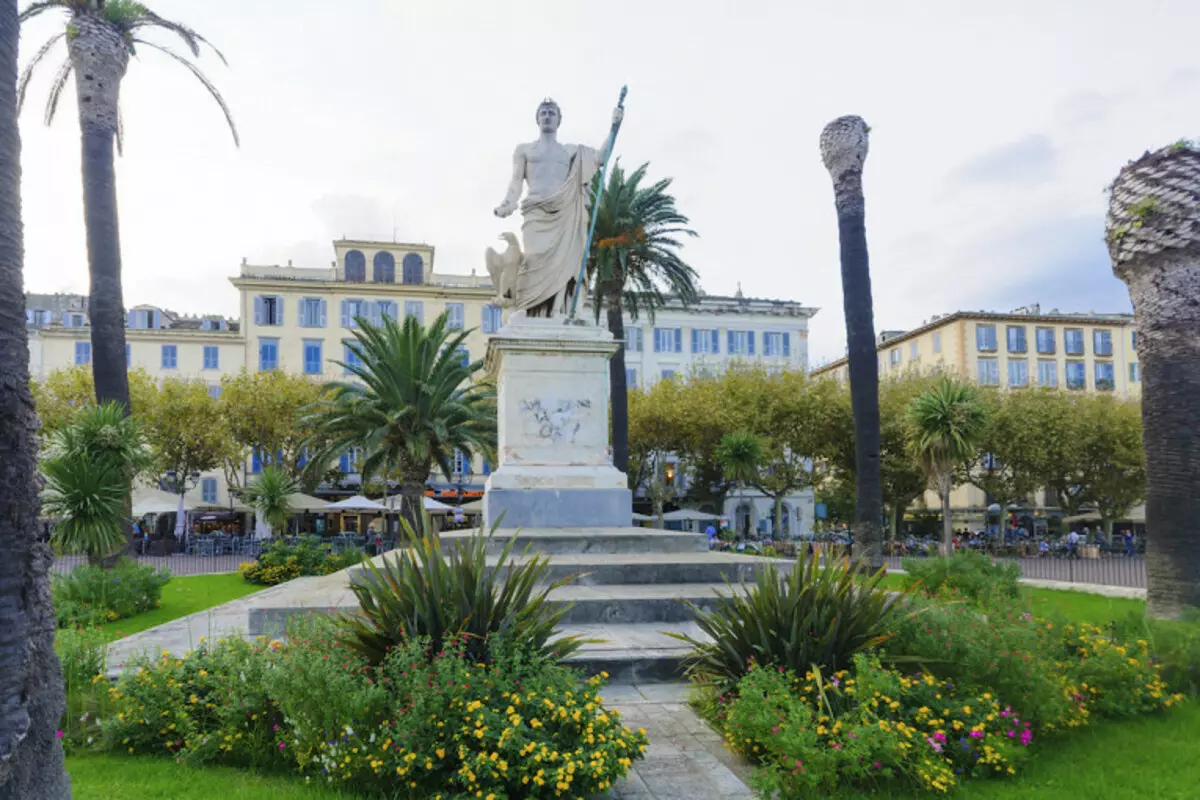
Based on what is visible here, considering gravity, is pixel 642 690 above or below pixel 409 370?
below

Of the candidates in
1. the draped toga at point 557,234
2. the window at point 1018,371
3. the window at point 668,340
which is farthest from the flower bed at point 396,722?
the window at point 1018,371

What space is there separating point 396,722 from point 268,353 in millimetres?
51599

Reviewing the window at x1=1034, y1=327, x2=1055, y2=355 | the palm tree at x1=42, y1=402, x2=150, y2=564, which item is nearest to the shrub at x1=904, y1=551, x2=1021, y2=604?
the palm tree at x1=42, y1=402, x2=150, y2=564

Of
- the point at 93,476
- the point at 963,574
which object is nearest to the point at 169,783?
the point at 93,476

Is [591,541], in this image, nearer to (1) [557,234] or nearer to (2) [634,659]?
(2) [634,659]

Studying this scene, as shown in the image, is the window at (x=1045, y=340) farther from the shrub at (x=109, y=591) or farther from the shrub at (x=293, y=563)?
the shrub at (x=109, y=591)

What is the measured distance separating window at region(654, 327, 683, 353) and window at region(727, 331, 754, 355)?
144 inches

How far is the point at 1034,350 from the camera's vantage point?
6362 cm

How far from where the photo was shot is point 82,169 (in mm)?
16797

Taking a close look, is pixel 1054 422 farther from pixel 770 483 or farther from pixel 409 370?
pixel 409 370

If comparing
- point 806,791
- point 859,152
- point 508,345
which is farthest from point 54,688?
point 859,152

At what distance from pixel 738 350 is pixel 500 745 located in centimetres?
5469

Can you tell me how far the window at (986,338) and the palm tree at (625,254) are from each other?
42.7 meters

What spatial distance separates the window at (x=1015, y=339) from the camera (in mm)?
63094
